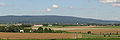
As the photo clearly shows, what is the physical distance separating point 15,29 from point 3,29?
3404mm

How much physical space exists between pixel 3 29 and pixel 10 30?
2.76m

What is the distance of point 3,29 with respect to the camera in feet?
274

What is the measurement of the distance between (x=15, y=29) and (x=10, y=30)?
140 centimetres

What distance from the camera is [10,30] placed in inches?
3211

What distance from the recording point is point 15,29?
8231 centimetres
